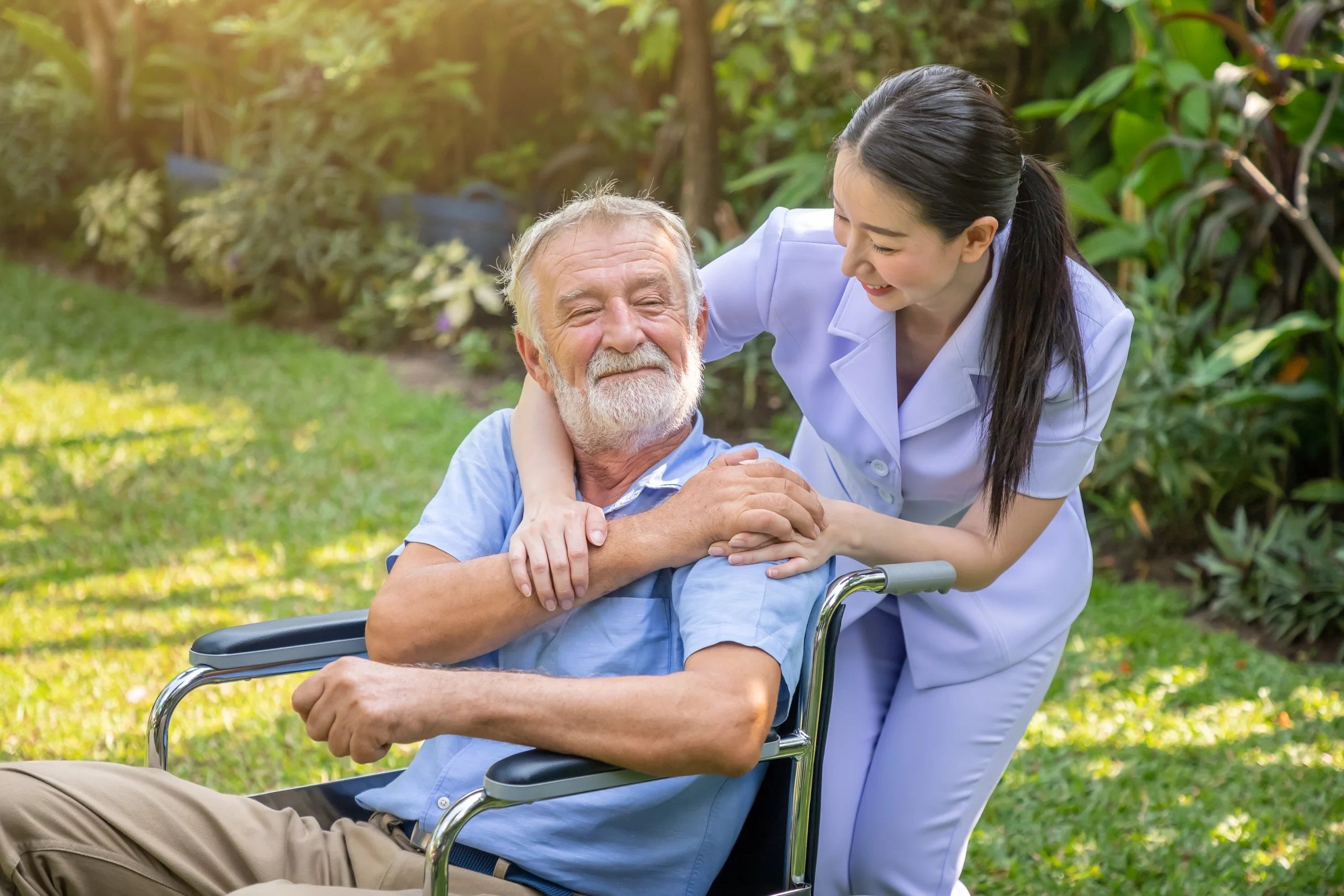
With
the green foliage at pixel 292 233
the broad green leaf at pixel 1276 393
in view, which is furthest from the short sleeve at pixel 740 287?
the green foliage at pixel 292 233

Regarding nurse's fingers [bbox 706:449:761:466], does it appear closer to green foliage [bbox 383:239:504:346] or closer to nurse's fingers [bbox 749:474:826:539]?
nurse's fingers [bbox 749:474:826:539]

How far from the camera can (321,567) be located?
4.22 meters

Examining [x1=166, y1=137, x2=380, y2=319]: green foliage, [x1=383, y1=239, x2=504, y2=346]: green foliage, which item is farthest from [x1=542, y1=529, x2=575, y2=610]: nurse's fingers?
[x1=166, y1=137, x2=380, y2=319]: green foliage

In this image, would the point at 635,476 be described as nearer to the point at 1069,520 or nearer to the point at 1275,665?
the point at 1069,520

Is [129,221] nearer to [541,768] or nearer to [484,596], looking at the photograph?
[484,596]

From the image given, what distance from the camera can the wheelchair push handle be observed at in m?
1.71

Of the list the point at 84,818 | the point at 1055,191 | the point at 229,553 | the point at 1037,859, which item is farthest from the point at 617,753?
the point at 229,553

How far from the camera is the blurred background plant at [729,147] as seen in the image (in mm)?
4047

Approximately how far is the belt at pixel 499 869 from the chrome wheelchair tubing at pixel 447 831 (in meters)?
0.31

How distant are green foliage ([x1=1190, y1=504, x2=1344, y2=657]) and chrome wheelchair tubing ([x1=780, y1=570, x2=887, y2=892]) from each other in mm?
2723

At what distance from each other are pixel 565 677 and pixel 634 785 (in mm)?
188

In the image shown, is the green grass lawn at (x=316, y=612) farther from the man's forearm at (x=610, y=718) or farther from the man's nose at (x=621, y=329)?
the man's nose at (x=621, y=329)

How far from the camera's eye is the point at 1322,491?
394cm

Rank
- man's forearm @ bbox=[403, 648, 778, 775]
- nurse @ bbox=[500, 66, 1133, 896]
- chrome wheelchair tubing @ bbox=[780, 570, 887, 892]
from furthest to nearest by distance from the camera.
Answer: nurse @ bbox=[500, 66, 1133, 896]
chrome wheelchair tubing @ bbox=[780, 570, 887, 892]
man's forearm @ bbox=[403, 648, 778, 775]
